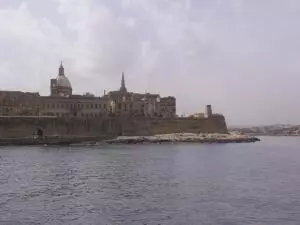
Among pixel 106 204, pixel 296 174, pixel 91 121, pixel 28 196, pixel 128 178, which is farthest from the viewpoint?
pixel 91 121

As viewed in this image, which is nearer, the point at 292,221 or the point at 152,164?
the point at 292,221

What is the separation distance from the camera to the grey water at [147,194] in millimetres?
17875

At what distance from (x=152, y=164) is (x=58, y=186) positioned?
1406 cm

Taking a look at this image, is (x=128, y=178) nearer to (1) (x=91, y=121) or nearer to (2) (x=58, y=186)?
(2) (x=58, y=186)

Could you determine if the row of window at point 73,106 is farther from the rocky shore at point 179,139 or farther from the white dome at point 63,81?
the rocky shore at point 179,139

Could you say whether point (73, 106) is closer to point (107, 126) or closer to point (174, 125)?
point (107, 126)

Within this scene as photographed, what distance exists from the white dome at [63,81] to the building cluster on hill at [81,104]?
54cm

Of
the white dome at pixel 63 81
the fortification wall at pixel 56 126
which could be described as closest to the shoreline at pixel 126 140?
the fortification wall at pixel 56 126

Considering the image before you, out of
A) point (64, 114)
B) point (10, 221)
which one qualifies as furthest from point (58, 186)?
point (64, 114)

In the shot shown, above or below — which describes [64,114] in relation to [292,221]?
above

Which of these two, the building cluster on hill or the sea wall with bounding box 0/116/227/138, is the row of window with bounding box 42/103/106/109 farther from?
the sea wall with bounding box 0/116/227/138

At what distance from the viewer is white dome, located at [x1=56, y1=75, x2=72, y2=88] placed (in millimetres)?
100044

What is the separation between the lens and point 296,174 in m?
33.0

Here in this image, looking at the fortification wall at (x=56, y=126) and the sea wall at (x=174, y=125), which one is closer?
the fortification wall at (x=56, y=126)
